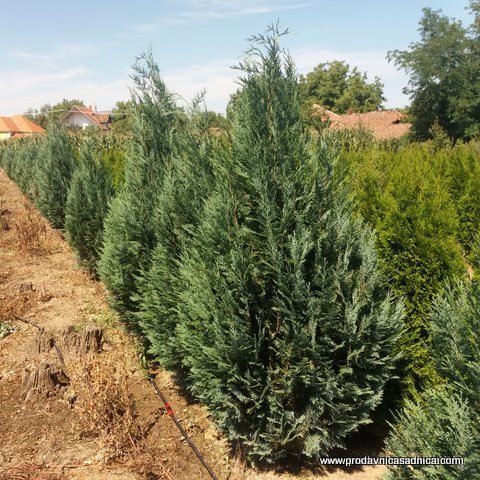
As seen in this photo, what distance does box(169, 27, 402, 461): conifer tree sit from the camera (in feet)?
11.3

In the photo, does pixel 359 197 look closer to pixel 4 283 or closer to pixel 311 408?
pixel 311 408

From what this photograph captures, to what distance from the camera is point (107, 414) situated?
159 inches

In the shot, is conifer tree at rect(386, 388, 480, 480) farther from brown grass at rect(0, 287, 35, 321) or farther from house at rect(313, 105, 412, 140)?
house at rect(313, 105, 412, 140)

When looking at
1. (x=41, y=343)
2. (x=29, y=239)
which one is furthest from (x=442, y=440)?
(x=29, y=239)

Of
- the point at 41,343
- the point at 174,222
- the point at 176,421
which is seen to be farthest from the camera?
the point at 41,343

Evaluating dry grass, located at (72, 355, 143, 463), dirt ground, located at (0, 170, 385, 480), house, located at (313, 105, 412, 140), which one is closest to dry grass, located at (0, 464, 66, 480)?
dirt ground, located at (0, 170, 385, 480)

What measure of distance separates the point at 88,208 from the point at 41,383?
4.71 meters

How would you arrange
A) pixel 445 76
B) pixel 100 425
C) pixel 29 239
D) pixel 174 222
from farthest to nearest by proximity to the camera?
1. pixel 445 76
2. pixel 29 239
3. pixel 174 222
4. pixel 100 425

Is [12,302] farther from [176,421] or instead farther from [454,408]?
[454,408]

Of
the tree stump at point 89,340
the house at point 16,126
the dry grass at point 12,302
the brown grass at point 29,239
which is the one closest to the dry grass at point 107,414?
the tree stump at point 89,340

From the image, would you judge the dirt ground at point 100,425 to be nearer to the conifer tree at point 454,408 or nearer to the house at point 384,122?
the conifer tree at point 454,408

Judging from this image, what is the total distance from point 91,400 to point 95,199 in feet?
18.4

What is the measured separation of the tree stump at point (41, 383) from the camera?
4734 mm

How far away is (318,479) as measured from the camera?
3676 mm
